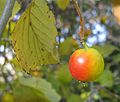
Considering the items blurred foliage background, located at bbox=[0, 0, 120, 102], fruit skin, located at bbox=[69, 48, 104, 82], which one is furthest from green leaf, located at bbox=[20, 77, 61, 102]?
fruit skin, located at bbox=[69, 48, 104, 82]

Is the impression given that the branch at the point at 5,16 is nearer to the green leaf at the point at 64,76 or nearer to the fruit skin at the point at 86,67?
the fruit skin at the point at 86,67

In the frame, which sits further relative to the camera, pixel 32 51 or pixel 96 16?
pixel 96 16

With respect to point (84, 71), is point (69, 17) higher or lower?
higher

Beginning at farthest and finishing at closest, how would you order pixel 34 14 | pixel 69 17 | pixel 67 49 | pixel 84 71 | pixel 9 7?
pixel 69 17
pixel 67 49
pixel 34 14
pixel 84 71
pixel 9 7

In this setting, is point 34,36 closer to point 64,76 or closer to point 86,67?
point 86,67

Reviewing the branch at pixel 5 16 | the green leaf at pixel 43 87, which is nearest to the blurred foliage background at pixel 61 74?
the green leaf at pixel 43 87

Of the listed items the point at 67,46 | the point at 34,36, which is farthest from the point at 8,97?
the point at 34,36

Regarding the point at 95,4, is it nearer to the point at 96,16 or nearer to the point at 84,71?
the point at 96,16

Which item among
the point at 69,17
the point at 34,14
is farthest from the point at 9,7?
the point at 69,17
